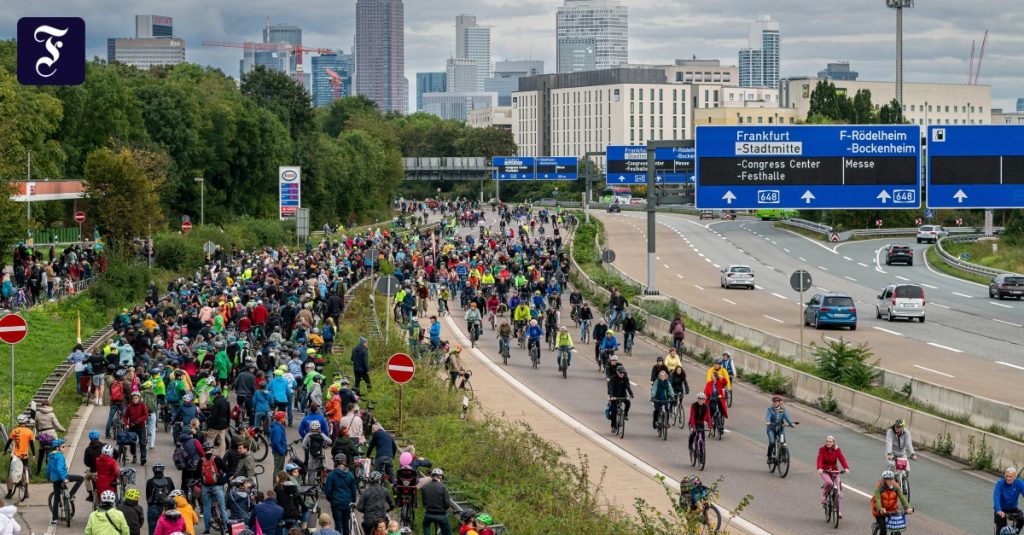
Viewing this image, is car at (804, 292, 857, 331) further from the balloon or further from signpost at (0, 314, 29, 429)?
the balloon

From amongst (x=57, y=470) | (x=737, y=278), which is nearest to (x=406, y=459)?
(x=57, y=470)

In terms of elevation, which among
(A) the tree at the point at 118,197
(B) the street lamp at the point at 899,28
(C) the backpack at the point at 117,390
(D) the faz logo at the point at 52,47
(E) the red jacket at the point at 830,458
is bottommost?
(E) the red jacket at the point at 830,458

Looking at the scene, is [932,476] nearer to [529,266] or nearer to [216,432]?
[216,432]

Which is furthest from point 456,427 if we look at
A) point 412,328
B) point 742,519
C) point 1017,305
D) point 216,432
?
point 1017,305

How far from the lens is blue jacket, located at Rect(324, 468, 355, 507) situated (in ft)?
58.4

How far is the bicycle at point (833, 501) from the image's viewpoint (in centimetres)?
1955

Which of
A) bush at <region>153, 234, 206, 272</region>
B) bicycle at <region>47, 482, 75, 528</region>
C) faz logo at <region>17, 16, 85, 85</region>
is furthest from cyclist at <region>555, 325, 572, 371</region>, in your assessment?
bush at <region>153, 234, 206, 272</region>

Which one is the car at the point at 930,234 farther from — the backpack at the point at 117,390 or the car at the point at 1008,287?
the backpack at the point at 117,390

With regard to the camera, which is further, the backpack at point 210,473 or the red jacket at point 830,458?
the red jacket at point 830,458

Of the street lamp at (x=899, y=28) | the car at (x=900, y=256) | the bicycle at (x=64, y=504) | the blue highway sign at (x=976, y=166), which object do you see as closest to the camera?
the bicycle at (x=64, y=504)

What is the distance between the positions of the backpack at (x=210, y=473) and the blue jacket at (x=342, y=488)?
81.7 inches

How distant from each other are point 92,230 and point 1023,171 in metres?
45.1

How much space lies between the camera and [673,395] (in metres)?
26.7

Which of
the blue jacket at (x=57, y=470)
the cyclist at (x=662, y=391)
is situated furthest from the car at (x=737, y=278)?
the blue jacket at (x=57, y=470)
